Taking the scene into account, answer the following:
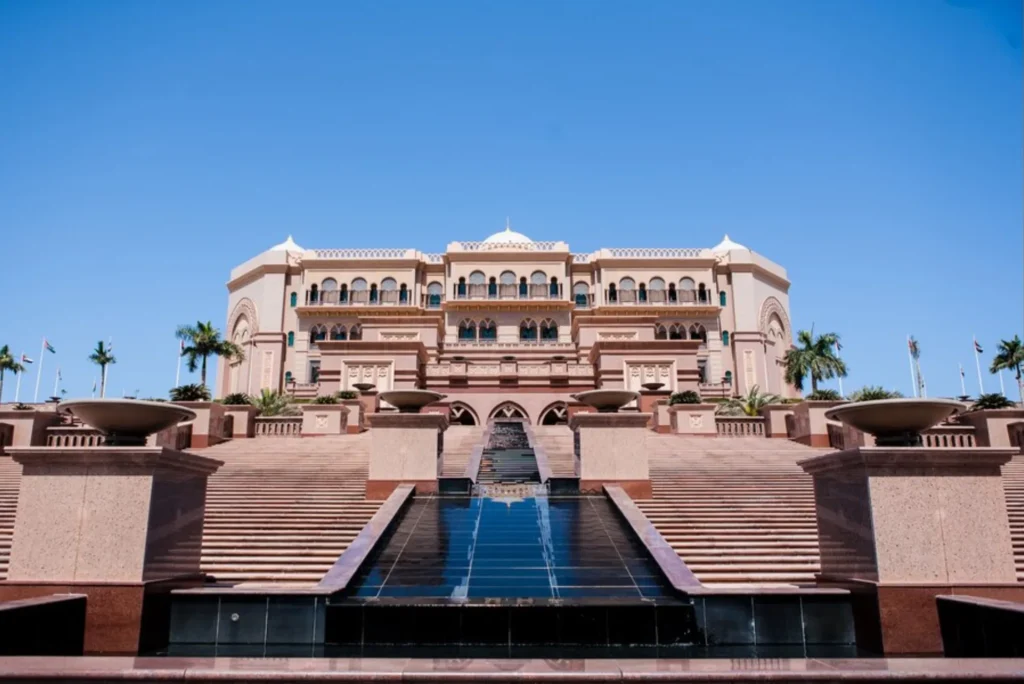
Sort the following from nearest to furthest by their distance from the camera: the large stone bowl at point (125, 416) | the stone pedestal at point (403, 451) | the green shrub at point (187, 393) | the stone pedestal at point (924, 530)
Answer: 1. the stone pedestal at point (924, 530)
2. the large stone bowl at point (125, 416)
3. the stone pedestal at point (403, 451)
4. the green shrub at point (187, 393)

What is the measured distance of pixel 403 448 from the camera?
15.8 m

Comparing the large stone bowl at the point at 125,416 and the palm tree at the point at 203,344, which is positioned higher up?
the palm tree at the point at 203,344

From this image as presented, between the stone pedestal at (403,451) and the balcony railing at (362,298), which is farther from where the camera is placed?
the balcony railing at (362,298)

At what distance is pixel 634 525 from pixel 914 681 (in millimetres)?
6907

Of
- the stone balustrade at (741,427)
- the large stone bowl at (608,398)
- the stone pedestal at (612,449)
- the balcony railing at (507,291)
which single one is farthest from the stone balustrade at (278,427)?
the balcony railing at (507,291)

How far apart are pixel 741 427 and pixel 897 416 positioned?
1975 centimetres

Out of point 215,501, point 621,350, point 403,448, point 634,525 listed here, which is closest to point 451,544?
point 634,525

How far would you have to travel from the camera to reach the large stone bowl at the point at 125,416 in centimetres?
856

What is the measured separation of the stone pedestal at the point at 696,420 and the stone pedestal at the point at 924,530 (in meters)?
19.5

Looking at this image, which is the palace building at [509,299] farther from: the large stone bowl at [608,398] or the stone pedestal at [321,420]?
the large stone bowl at [608,398]

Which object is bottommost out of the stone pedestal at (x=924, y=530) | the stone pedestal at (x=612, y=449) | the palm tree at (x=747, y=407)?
the stone pedestal at (x=924, y=530)

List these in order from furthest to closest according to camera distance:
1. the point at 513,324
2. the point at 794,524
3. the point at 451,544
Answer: the point at 513,324, the point at 794,524, the point at 451,544

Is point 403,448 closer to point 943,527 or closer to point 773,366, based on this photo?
point 943,527

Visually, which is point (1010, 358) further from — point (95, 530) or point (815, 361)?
point (95, 530)
